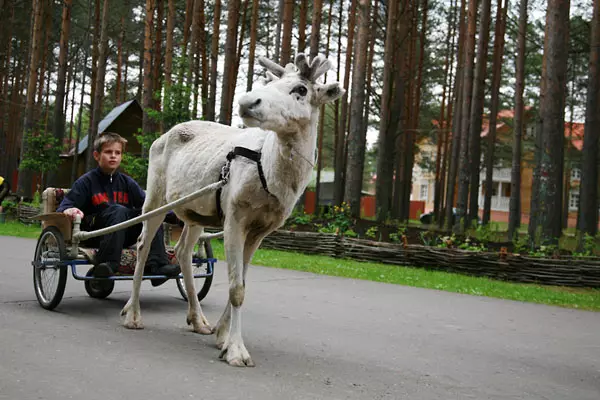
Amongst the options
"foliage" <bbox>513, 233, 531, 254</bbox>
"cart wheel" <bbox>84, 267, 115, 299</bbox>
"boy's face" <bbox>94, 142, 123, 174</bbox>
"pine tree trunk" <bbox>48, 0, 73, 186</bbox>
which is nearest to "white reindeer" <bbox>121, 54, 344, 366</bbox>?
"boy's face" <bbox>94, 142, 123, 174</bbox>

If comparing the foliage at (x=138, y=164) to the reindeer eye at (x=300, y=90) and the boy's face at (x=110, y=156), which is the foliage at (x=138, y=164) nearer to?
the boy's face at (x=110, y=156)

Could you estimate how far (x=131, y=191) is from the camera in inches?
290

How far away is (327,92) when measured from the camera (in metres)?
4.66

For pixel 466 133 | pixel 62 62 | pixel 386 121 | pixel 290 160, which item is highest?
pixel 62 62

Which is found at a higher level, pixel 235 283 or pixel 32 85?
pixel 32 85

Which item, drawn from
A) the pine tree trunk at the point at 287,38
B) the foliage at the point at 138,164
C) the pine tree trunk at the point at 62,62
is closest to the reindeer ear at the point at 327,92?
the foliage at the point at 138,164

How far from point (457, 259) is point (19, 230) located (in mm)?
13003

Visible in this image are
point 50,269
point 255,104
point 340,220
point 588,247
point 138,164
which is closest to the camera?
point 255,104

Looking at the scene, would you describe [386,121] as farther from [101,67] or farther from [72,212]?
[72,212]

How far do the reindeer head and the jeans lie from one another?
2.57m

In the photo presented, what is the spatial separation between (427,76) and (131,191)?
2947cm

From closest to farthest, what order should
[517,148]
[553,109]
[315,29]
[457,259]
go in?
[457,259], [553,109], [315,29], [517,148]

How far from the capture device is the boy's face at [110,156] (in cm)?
695

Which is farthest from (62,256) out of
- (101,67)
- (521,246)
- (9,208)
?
(101,67)
